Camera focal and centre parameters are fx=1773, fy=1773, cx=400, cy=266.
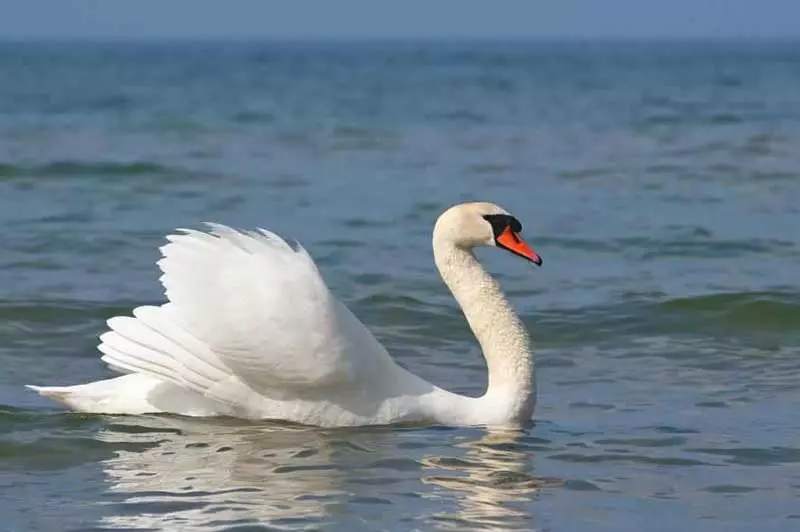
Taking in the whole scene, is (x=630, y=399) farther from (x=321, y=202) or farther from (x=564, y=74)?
(x=564, y=74)

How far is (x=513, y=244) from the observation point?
317 inches

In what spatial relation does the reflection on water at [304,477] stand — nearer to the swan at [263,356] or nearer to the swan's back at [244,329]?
the swan at [263,356]

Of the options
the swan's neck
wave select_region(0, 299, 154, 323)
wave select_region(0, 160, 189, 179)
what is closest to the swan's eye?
the swan's neck

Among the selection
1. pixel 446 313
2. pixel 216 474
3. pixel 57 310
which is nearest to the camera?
pixel 216 474

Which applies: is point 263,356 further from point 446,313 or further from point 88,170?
point 88,170

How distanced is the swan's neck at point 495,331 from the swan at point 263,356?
0.01 metres

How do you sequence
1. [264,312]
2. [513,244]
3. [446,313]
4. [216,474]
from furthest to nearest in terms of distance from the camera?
1. [446,313]
2. [513,244]
3. [264,312]
4. [216,474]

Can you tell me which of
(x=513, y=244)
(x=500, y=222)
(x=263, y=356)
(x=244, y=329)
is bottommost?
(x=263, y=356)

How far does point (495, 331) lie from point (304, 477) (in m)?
1.57

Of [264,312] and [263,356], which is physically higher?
[264,312]

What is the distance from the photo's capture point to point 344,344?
7.47 m

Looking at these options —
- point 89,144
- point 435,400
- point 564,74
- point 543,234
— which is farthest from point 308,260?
point 564,74

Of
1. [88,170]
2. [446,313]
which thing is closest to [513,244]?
[446,313]

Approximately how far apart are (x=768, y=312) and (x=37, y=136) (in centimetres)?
1579
